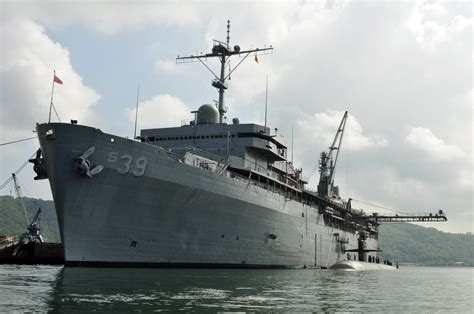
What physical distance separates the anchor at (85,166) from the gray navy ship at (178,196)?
53 millimetres

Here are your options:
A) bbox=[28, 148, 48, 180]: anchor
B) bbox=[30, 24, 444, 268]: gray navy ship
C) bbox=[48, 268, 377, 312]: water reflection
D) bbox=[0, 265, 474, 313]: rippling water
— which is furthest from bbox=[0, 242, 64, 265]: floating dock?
bbox=[0, 265, 474, 313]: rippling water

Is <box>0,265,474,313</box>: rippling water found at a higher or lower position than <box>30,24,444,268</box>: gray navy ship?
lower

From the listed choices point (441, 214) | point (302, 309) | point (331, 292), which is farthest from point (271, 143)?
point (441, 214)

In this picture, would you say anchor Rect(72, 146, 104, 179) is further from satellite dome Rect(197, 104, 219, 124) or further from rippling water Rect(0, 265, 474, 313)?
satellite dome Rect(197, 104, 219, 124)

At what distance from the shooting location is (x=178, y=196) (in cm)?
2906

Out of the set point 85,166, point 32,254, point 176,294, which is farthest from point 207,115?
point 176,294

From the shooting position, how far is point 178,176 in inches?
1137

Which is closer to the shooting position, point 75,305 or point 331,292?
point 75,305

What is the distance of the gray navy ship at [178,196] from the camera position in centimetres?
2648

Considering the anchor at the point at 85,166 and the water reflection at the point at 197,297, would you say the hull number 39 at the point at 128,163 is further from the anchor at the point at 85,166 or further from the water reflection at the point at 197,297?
the water reflection at the point at 197,297

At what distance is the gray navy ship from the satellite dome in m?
0.08

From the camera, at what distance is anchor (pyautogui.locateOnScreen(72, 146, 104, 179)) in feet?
85.0

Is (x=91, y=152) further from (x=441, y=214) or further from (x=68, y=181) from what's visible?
(x=441, y=214)

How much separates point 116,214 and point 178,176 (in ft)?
13.7
